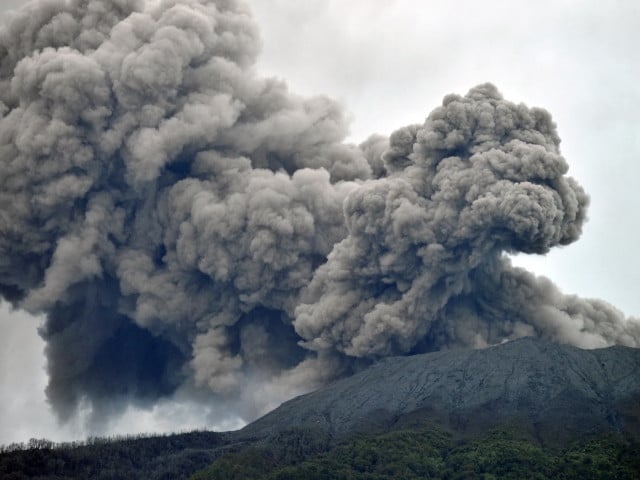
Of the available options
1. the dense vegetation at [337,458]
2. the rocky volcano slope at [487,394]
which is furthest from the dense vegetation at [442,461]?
the rocky volcano slope at [487,394]

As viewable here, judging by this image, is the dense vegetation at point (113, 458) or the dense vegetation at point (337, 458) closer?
the dense vegetation at point (337, 458)

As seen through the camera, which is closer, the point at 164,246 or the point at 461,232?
the point at 461,232

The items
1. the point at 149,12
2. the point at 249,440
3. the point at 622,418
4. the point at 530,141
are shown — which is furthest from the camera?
the point at 149,12

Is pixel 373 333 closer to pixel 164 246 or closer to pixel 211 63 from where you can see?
pixel 164 246

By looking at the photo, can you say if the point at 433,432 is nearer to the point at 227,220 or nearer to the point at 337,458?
the point at 337,458

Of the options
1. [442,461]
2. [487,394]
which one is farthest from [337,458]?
[487,394]

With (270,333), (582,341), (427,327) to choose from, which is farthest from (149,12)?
(582,341)

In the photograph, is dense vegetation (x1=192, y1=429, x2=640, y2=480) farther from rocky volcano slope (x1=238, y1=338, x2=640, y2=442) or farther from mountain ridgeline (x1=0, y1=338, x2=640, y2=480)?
rocky volcano slope (x1=238, y1=338, x2=640, y2=442)

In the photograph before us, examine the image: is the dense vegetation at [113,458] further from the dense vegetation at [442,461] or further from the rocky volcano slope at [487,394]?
the rocky volcano slope at [487,394]
